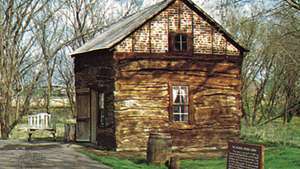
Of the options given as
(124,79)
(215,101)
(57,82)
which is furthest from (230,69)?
(57,82)

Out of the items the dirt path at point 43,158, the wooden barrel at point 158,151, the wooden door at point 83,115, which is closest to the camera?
the dirt path at point 43,158

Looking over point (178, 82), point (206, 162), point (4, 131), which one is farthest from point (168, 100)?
point (4, 131)

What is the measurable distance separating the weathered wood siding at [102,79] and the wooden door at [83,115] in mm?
355

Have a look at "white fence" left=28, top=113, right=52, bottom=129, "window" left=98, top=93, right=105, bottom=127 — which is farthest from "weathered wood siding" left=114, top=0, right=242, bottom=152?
"white fence" left=28, top=113, right=52, bottom=129

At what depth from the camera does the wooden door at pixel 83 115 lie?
24.8 metres

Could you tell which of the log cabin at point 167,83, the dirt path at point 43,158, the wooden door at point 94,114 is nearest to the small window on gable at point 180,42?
the log cabin at point 167,83

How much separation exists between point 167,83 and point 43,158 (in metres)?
6.60

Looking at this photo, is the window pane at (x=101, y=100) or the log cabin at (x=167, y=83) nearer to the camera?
the log cabin at (x=167, y=83)

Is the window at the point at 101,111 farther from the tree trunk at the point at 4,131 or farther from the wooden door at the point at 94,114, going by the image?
the tree trunk at the point at 4,131

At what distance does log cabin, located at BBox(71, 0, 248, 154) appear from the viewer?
22.2 m

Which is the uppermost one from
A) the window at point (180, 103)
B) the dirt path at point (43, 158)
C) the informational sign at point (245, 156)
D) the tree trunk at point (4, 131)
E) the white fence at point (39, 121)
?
the window at point (180, 103)

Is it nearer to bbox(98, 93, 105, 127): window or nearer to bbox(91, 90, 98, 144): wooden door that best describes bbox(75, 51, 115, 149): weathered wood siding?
bbox(98, 93, 105, 127): window

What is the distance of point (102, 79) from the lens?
75.9ft

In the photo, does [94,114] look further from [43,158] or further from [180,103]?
[43,158]
